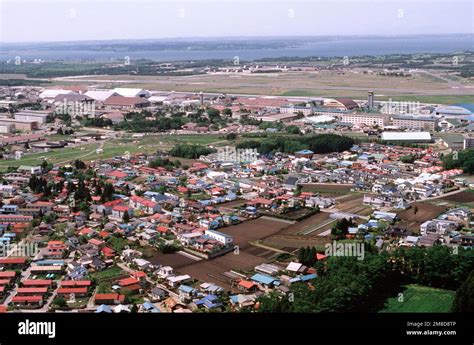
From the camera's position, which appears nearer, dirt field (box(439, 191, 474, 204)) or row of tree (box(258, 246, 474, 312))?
row of tree (box(258, 246, 474, 312))

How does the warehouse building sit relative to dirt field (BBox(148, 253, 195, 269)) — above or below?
above

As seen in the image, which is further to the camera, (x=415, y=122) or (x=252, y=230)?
(x=415, y=122)

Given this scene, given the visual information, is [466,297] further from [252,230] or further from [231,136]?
[231,136]

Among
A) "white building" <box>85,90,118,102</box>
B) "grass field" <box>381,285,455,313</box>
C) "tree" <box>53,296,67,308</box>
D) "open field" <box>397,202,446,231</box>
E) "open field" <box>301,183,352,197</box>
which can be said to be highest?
"white building" <box>85,90,118,102</box>

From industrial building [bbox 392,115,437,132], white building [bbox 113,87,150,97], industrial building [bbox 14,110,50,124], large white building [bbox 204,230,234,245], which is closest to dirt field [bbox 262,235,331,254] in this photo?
large white building [bbox 204,230,234,245]

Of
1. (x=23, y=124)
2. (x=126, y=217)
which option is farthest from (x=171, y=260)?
(x=23, y=124)

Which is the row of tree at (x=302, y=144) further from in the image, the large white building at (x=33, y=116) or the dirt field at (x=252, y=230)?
the large white building at (x=33, y=116)

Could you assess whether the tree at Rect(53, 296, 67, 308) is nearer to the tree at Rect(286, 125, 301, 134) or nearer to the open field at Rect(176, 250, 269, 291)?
the open field at Rect(176, 250, 269, 291)
